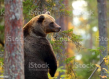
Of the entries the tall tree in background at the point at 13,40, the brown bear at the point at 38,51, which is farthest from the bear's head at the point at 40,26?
the tall tree in background at the point at 13,40

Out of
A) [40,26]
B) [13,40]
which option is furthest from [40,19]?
[13,40]

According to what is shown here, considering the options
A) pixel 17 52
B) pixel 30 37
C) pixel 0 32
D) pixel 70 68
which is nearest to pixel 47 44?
pixel 30 37

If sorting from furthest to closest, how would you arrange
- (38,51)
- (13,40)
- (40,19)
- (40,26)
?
(40,26)
(40,19)
(38,51)
(13,40)

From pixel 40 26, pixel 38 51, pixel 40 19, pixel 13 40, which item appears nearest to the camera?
pixel 13 40

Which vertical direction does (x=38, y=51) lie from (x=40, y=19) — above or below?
below

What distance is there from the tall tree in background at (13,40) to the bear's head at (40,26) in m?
1.69

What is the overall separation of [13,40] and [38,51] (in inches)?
63.5

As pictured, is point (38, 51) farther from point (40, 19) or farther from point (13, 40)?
point (13, 40)

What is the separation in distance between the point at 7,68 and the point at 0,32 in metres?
7.88

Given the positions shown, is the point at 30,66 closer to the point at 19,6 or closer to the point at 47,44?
the point at 47,44

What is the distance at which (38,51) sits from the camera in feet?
18.6

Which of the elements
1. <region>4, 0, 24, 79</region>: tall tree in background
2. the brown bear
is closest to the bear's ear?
the brown bear

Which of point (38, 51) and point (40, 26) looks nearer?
point (38, 51)

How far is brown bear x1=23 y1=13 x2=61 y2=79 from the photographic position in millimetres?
5469
